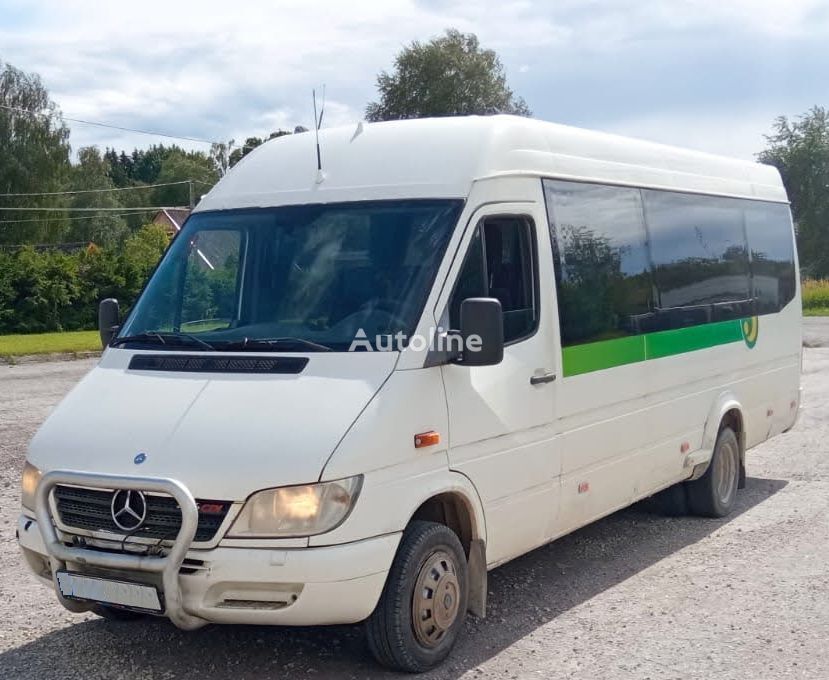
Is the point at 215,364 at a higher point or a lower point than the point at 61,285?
lower

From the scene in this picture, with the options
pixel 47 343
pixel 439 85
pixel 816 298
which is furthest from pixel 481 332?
pixel 439 85

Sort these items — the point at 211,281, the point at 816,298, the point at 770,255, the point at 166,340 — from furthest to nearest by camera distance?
the point at 816,298, the point at 770,255, the point at 211,281, the point at 166,340

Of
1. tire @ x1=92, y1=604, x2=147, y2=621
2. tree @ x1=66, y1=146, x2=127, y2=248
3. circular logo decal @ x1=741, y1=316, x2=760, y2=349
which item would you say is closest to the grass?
circular logo decal @ x1=741, y1=316, x2=760, y2=349

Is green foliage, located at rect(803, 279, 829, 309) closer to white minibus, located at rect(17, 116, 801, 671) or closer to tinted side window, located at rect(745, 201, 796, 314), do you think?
tinted side window, located at rect(745, 201, 796, 314)

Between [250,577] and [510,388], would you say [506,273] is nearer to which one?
[510,388]

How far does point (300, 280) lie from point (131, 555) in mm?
1654

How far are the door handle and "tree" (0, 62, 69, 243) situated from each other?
61.7 m

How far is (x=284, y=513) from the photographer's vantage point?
15.3 ft

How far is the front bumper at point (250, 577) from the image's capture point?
4660 millimetres

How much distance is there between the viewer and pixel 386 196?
19.0 ft

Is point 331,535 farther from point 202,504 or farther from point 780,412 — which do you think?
point 780,412

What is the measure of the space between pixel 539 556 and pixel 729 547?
1.44 meters

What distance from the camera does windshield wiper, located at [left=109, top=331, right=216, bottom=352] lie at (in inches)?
221

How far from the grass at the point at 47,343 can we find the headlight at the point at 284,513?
20143mm
